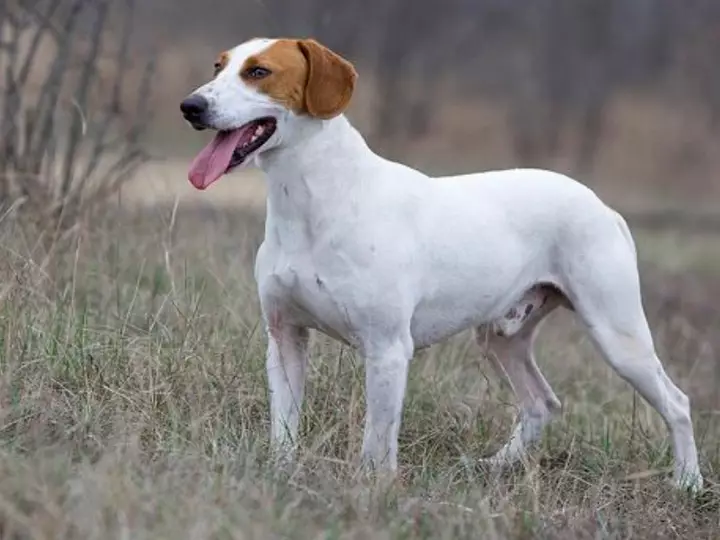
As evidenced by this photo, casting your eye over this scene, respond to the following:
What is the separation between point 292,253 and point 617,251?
147 centimetres

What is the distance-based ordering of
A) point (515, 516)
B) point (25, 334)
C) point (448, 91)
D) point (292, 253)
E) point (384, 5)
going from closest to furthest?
point (515, 516) → point (292, 253) → point (25, 334) → point (384, 5) → point (448, 91)

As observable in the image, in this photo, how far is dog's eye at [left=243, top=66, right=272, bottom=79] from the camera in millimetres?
5379

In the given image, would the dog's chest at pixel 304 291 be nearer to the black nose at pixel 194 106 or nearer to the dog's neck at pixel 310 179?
the dog's neck at pixel 310 179

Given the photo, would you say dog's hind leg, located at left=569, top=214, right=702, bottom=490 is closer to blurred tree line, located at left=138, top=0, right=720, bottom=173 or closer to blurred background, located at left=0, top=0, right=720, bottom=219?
blurred background, located at left=0, top=0, right=720, bottom=219

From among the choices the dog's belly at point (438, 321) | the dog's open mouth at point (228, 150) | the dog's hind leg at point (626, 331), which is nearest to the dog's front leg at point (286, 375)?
the dog's belly at point (438, 321)

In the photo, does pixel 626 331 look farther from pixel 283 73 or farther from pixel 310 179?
pixel 283 73

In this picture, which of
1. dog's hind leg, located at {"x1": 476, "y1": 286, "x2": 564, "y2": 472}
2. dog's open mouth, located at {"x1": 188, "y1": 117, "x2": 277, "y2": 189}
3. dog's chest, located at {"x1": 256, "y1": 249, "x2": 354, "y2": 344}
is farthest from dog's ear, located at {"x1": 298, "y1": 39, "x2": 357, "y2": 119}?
dog's hind leg, located at {"x1": 476, "y1": 286, "x2": 564, "y2": 472}

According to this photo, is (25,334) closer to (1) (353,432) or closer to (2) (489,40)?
(1) (353,432)

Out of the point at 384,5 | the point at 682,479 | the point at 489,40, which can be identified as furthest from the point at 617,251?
the point at 489,40

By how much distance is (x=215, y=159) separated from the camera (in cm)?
534

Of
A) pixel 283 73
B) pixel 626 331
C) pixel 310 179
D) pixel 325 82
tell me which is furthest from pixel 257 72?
pixel 626 331

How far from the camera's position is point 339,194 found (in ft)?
18.3

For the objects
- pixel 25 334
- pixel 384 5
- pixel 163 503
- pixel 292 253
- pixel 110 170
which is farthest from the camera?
pixel 384 5

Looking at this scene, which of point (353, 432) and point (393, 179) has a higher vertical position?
point (393, 179)
